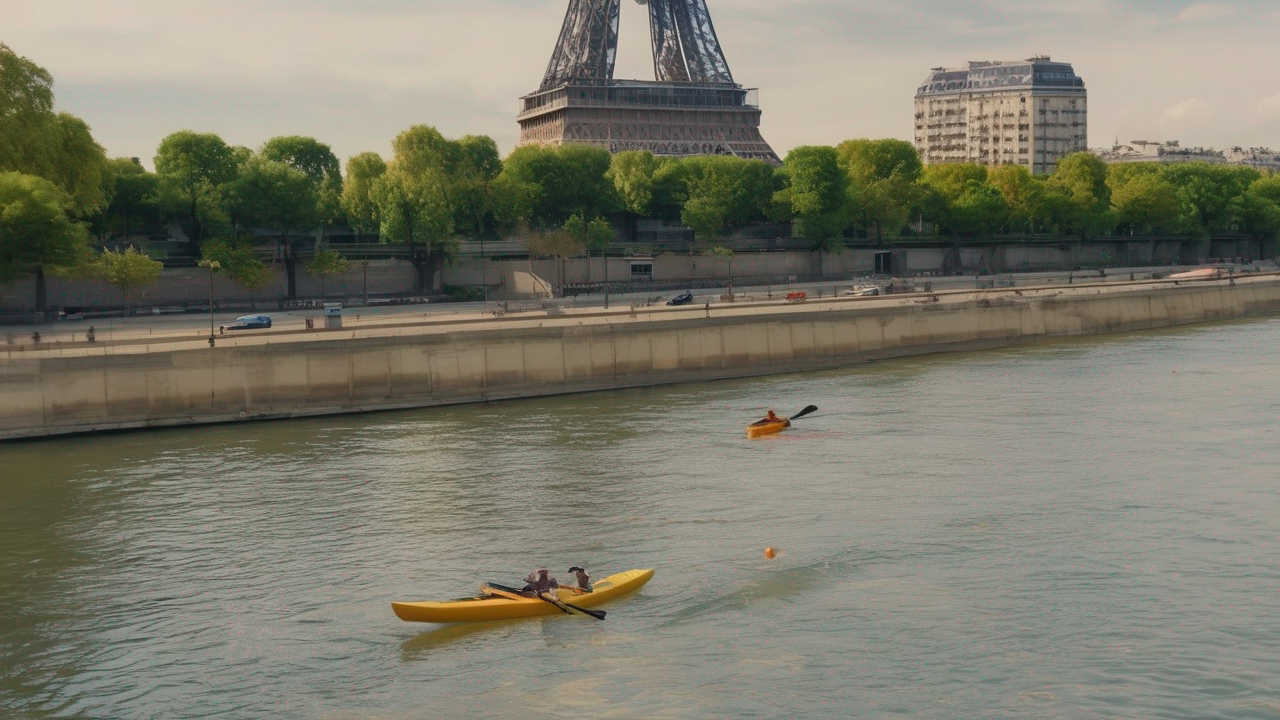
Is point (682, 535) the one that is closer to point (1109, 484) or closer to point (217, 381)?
point (1109, 484)

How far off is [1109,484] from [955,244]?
102 metres

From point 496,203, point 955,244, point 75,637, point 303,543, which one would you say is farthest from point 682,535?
point 955,244

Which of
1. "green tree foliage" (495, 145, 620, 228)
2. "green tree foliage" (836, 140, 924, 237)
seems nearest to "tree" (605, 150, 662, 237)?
"green tree foliage" (495, 145, 620, 228)

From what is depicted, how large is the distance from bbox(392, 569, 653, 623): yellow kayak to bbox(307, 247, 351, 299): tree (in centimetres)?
7245

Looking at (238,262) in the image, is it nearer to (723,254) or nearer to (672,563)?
(723,254)

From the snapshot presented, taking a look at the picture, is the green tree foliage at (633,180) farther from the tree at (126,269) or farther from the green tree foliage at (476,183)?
the tree at (126,269)

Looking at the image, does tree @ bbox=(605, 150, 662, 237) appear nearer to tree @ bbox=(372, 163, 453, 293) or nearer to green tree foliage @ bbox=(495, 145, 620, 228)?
green tree foliage @ bbox=(495, 145, 620, 228)

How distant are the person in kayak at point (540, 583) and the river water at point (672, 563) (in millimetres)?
664

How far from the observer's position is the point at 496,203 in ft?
396

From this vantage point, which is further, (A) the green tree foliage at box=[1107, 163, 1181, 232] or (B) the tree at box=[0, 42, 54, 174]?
(A) the green tree foliage at box=[1107, 163, 1181, 232]

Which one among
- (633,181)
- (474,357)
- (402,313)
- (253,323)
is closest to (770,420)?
(474,357)

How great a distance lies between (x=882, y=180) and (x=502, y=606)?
114 meters

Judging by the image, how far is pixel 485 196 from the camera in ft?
393

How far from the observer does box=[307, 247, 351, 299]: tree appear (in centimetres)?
10025
